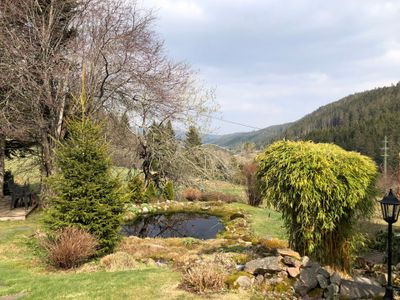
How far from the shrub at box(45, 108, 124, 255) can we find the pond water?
154 inches

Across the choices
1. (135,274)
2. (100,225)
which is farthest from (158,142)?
(135,274)

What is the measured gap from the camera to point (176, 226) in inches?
560

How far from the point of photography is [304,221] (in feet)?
22.3

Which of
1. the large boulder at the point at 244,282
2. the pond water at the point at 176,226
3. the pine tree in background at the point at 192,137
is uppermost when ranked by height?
the pine tree in background at the point at 192,137

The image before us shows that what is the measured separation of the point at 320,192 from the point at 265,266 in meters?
1.70

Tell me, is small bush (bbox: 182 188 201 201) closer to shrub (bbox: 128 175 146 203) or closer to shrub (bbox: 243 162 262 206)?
shrub (bbox: 243 162 262 206)

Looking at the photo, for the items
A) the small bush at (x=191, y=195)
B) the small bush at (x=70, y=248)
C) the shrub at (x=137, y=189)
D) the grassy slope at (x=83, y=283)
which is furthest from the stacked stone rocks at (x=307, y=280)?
the small bush at (x=191, y=195)

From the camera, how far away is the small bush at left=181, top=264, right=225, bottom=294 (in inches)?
237

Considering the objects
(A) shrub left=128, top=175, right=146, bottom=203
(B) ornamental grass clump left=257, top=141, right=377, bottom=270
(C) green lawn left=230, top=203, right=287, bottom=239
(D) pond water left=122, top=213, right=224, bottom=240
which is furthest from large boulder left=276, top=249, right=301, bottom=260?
(A) shrub left=128, top=175, right=146, bottom=203

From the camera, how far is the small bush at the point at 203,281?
19.8ft

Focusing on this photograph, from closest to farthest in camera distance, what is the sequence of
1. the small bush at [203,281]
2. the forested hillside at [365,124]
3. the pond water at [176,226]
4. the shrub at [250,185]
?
the small bush at [203,281] → the pond water at [176,226] → the shrub at [250,185] → the forested hillside at [365,124]

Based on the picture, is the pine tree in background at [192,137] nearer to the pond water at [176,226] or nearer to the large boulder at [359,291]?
the pond water at [176,226]

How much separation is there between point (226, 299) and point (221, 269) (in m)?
1.14

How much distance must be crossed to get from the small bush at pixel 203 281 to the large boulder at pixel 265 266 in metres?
0.64
